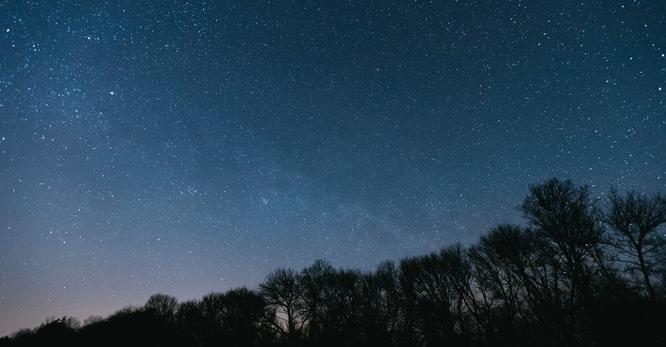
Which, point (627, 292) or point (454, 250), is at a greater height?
point (454, 250)

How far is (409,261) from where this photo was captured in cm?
4109

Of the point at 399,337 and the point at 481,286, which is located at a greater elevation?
→ the point at 481,286

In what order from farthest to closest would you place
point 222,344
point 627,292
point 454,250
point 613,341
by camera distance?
point 222,344 → point 454,250 → point 627,292 → point 613,341

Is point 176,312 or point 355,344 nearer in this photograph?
point 355,344

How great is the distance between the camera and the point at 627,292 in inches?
772

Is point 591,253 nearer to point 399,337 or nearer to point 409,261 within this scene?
point 409,261

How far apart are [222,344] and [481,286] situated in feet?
115

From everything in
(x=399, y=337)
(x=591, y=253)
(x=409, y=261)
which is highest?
(x=409, y=261)

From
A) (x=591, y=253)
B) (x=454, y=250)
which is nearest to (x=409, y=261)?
(x=454, y=250)

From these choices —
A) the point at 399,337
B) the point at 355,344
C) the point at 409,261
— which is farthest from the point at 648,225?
the point at 355,344

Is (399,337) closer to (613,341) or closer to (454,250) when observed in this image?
(454,250)

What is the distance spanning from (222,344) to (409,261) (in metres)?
28.2

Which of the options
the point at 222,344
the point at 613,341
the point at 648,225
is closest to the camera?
the point at 613,341

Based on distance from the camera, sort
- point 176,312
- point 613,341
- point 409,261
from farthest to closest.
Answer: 1. point 176,312
2. point 409,261
3. point 613,341
